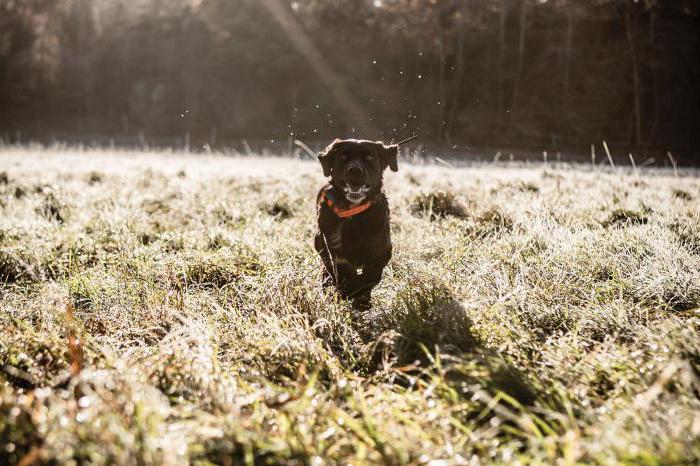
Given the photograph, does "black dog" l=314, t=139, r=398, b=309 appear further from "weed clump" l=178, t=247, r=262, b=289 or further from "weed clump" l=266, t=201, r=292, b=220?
"weed clump" l=266, t=201, r=292, b=220

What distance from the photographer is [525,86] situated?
2420 cm

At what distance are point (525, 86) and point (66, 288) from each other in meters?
25.5

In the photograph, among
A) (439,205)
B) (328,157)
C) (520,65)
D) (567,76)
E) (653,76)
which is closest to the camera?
(328,157)

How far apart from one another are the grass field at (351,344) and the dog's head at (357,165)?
0.66m

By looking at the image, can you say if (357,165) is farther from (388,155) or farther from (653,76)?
(653,76)

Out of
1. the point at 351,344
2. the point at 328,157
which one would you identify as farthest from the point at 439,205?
the point at 351,344

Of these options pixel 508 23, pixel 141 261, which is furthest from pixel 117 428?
pixel 508 23

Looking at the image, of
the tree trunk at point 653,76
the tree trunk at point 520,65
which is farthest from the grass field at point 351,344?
the tree trunk at point 653,76

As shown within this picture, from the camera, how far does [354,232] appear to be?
3.21m

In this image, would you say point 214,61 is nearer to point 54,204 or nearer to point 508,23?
point 508,23

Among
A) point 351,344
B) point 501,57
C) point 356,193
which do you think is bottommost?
point 351,344

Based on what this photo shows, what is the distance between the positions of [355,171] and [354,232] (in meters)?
0.46

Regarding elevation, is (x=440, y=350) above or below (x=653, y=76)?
below

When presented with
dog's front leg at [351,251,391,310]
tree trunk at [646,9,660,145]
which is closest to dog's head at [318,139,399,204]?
dog's front leg at [351,251,391,310]
